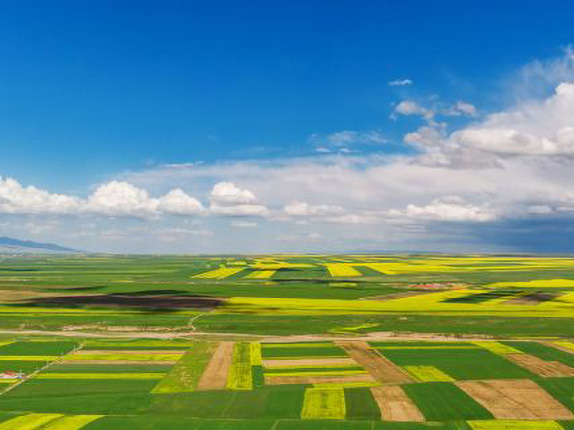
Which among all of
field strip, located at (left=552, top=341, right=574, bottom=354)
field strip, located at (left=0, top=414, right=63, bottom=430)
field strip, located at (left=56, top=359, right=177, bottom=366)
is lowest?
field strip, located at (left=552, top=341, right=574, bottom=354)

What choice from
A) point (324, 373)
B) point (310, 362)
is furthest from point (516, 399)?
point (310, 362)

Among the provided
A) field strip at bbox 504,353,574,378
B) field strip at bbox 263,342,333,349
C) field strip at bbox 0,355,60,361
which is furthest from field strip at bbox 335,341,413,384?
field strip at bbox 0,355,60,361

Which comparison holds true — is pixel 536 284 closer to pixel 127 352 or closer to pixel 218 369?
pixel 218 369

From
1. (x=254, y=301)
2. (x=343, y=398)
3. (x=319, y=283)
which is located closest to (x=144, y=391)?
(x=343, y=398)

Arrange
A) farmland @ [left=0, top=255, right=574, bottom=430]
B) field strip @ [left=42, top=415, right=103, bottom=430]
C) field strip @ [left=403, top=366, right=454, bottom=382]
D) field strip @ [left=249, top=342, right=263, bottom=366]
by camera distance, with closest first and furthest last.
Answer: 1. field strip @ [left=42, top=415, right=103, bottom=430]
2. farmland @ [left=0, top=255, right=574, bottom=430]
3. field strip @ [left=403, top=366, right=454, bottom=382]
4. field strip @ [left=249, top=342, right=263, bottom=366]

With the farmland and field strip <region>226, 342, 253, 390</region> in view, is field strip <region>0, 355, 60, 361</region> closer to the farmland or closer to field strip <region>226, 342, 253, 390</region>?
the farmland

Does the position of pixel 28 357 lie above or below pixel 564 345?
above

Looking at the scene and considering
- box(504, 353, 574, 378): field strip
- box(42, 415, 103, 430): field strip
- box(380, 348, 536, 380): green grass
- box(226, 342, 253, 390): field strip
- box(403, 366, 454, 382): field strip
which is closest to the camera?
box(42, 415, 103, 430): field strip
